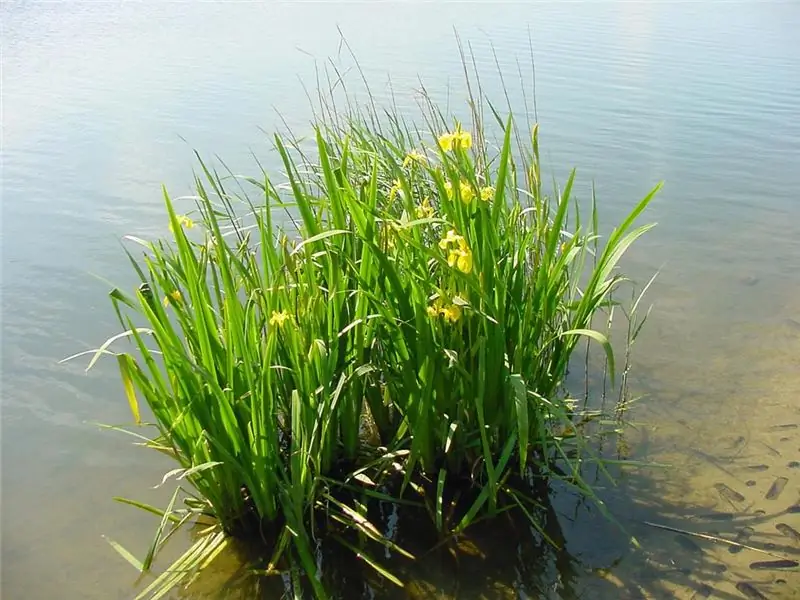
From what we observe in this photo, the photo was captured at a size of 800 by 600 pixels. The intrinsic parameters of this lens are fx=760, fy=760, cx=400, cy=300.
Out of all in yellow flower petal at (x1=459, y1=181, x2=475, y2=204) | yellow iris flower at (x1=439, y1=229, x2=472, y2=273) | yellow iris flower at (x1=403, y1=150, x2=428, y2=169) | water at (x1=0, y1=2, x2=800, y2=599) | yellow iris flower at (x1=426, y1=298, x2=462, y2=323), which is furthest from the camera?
water at (x1=0, y1=2, x2=800, y2=599)

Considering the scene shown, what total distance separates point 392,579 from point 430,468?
47 cm

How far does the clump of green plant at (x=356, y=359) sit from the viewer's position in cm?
240

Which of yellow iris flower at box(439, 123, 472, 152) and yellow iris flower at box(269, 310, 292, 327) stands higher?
yellow iris flower at box(439, 123, 472, 152)

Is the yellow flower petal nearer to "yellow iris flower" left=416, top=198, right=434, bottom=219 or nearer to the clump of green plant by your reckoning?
the clump of green plant

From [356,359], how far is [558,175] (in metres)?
4.68

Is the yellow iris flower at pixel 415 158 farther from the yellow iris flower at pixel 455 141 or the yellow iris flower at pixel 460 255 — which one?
the yellow iris flower at pixel 460 255

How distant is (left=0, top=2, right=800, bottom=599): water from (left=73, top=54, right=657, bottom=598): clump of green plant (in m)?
0.30

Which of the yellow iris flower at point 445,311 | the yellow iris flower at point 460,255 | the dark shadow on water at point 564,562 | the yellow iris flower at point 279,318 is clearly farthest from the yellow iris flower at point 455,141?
the dark shadow on water at point 564,562

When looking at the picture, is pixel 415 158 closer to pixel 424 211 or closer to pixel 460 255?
pixel 424 211

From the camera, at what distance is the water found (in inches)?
110

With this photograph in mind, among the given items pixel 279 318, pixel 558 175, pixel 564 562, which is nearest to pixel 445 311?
pixel 279 318

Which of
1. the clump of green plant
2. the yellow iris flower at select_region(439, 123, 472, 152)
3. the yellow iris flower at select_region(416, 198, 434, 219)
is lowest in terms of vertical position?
the clump of green plant

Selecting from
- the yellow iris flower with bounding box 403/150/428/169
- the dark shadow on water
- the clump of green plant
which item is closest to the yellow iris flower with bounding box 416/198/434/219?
the clump of green plant

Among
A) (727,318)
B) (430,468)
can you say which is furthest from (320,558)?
(727,318)
